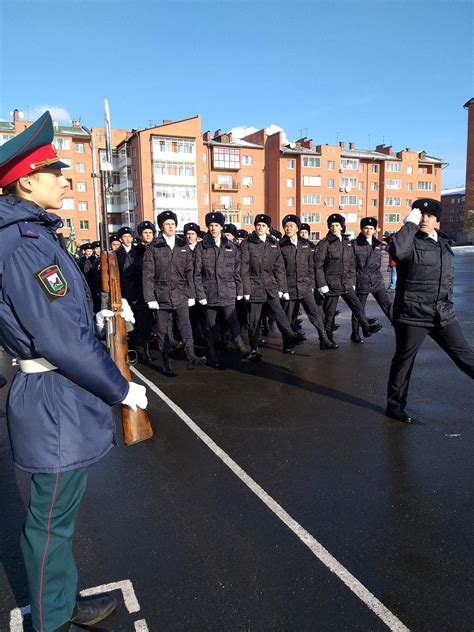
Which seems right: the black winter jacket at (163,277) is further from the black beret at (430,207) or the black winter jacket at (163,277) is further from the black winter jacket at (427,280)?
the black beret at (430,207)

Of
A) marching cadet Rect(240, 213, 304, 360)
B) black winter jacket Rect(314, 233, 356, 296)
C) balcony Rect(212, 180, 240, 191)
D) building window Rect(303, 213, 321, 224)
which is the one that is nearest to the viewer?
marching cadet Rect(240, 213, 304, 360)

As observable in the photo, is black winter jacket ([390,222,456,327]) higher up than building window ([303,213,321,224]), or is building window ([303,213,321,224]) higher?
building window ([303,213,321,224])

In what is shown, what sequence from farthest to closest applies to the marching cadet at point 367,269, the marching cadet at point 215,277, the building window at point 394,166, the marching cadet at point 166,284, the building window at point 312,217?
1. the building window at point 394,166
2. the building window at point 312,217
3. the marching cadet at point 367,269
4. the marching cadet at point 215,277
5. the marching cadet at point 166,284

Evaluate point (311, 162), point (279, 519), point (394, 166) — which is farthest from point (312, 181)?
point (279, 519)

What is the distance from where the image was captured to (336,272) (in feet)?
28.4

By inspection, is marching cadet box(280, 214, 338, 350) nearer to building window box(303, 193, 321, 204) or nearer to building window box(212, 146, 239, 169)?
building window box(212, 146, 239, 169)

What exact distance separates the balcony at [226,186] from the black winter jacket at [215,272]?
54920mm

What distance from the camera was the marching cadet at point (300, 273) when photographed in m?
8.25

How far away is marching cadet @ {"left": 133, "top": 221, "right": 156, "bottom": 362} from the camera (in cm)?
827

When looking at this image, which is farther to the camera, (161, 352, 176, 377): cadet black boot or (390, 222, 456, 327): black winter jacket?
(161, 352, 176, 377): cadet black boot

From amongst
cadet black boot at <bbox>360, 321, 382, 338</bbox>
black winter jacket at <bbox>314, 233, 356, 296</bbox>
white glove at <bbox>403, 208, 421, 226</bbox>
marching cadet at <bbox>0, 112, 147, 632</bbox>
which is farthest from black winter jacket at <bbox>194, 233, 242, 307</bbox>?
marching cadet at <bbox>0, 112, 147, 632</bbox>

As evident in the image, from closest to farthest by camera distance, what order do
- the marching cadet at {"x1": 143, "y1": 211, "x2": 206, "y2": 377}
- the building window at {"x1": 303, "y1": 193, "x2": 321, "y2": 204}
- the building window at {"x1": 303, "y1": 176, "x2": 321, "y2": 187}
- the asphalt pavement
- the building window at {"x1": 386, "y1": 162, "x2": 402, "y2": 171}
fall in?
1. the asphalt pavement
2. the marching cadet at {"x1": 143, "y1": 211, "x2": 206, "y2": 377}
3. the building window at {"x1": 303, "y1": 176, "x2": 321, "y2": 187}
4. the building window at {"x1": 303, "y1": 193, "x2": 321, "y2": 204}
5. the building window at {"x1": 386, "y1": 162, "x2": 402, "y2": 171}

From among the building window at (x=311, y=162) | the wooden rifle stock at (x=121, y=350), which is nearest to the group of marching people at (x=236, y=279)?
the wooden rifle stock at (x=121, y=350)

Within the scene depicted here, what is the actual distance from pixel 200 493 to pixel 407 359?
255 cm
